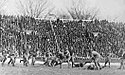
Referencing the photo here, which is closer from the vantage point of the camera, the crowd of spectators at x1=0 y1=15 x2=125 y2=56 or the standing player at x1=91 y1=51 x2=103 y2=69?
the standing player at x1=91 y1=51 x2=103 y2=69

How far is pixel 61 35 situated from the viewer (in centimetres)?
2414

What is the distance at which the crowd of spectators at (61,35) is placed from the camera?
23.0m

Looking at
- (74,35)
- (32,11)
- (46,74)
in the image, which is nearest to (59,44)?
(74,35)

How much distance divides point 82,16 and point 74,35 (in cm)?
3664

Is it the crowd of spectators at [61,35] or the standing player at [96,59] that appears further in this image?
the crowd of spectators at [61,35]

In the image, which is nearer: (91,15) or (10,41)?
(10,41)

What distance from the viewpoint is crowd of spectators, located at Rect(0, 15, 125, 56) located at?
23.0 m

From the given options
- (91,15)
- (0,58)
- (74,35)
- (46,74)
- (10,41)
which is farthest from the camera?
(91,15)

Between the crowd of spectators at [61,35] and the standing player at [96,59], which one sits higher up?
the crowd of spectators at [61,35]

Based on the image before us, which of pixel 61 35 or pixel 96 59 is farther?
pixel 61 35

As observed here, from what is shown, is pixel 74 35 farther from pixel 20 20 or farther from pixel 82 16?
pixel 82 16

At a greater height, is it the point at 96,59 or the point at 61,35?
the point at 61,35

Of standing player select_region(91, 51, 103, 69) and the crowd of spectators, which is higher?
the crowd of spectators

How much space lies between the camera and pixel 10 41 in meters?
22.8
